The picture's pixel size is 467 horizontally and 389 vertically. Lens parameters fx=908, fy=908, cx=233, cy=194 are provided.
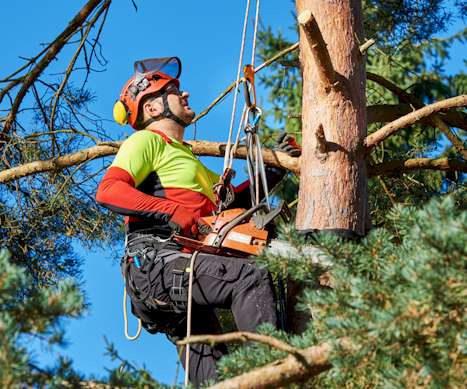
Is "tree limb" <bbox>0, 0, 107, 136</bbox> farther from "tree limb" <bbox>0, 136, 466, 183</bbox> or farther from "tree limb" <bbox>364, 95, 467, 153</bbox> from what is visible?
"tree limb" <bbox>364, 95, 467, 153</bbox>

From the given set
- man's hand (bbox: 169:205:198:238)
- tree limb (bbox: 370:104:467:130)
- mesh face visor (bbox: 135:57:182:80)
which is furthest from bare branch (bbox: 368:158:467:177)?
man's hand (bbox: 169:205:198:238)

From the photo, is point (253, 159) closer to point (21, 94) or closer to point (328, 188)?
point (328, 188)

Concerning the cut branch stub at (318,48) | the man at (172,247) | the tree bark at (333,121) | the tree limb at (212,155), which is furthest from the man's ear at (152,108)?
the cut branch stub at (318,48)

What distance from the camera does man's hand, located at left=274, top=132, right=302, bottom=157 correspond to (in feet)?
16.1

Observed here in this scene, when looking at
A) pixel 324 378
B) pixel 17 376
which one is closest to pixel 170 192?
pixel 324 378

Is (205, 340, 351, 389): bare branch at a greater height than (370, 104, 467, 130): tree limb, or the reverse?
(370, 104, 467, 130): tree limb

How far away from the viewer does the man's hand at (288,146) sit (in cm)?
491

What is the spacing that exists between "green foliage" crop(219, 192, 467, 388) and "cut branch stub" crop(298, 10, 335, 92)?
5.34 ft

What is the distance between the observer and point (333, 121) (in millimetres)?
4402

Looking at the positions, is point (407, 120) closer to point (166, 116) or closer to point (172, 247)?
point (166, 116)

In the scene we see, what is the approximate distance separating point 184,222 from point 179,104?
97 centimetres

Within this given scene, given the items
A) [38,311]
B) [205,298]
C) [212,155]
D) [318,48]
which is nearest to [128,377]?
[38,311]

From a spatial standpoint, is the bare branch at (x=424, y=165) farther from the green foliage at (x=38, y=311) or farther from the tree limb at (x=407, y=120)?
the green foliage at (x=38, y=311)

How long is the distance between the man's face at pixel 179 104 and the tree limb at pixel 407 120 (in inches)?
38.1
